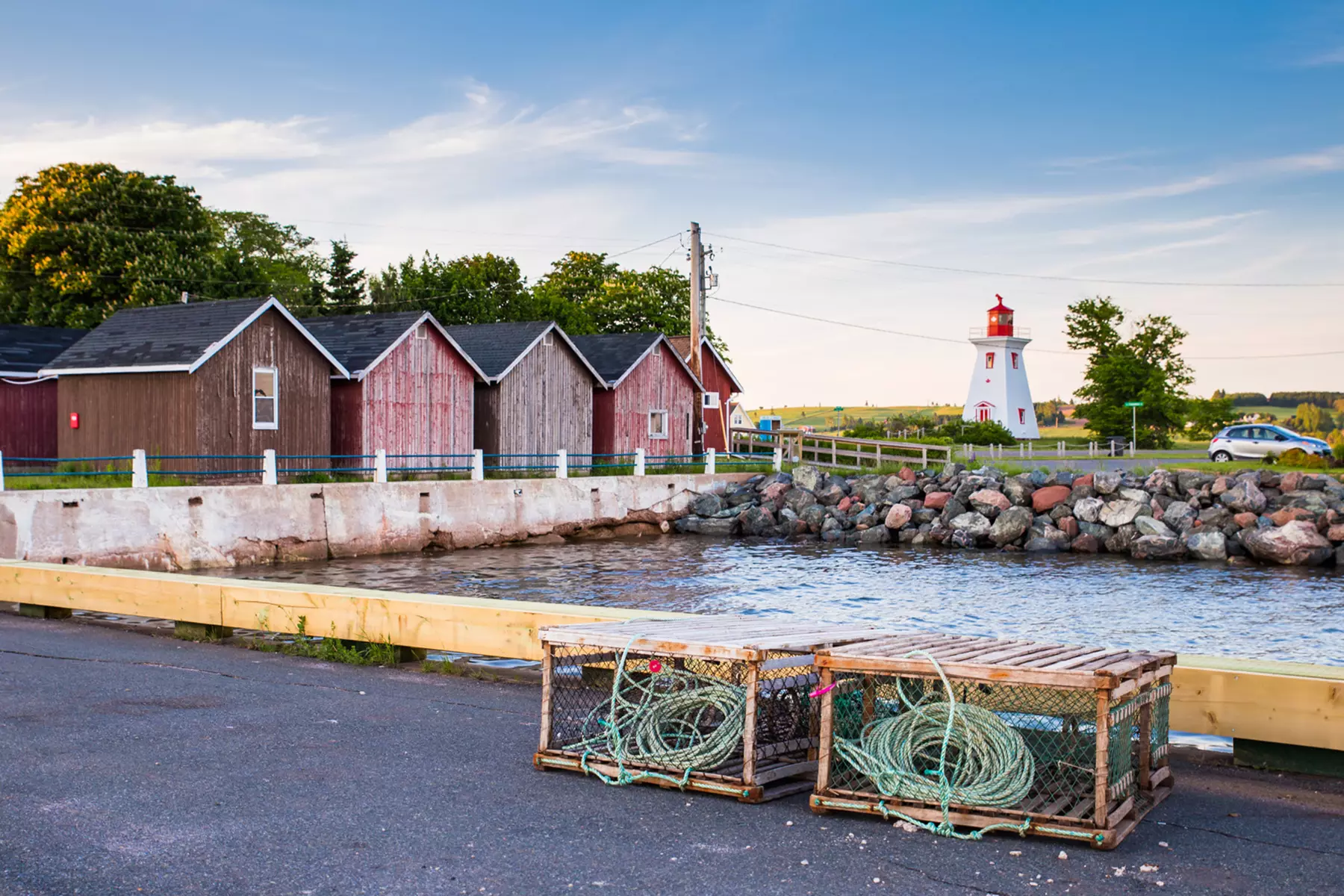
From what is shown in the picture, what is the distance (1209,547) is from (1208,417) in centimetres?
5326

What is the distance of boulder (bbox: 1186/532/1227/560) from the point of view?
30953 mm

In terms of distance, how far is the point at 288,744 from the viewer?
25.0 ft

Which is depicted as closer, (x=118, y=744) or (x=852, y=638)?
(x=852, y=638)

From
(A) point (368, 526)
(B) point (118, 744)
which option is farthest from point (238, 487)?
(B) point (118, 744)

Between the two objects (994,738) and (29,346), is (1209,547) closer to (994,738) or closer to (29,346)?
(994,738)

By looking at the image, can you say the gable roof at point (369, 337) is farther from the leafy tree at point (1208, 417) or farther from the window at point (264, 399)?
the leafy tree at point (1208, 417)

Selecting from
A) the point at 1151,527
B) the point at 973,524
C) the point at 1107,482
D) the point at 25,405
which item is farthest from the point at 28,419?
the point at 1151,527

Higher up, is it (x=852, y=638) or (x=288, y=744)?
(x=852, y=638)

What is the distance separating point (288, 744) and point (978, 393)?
261 feet

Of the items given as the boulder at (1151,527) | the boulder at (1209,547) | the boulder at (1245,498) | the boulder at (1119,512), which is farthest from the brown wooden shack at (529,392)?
the boulder at (1245,498)

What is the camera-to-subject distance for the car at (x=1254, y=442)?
4788 centimetres

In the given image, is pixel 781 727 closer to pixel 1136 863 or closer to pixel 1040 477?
pixel 1136 863

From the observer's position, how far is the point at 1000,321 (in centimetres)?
8325

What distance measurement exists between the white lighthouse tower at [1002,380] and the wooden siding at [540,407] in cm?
4639
